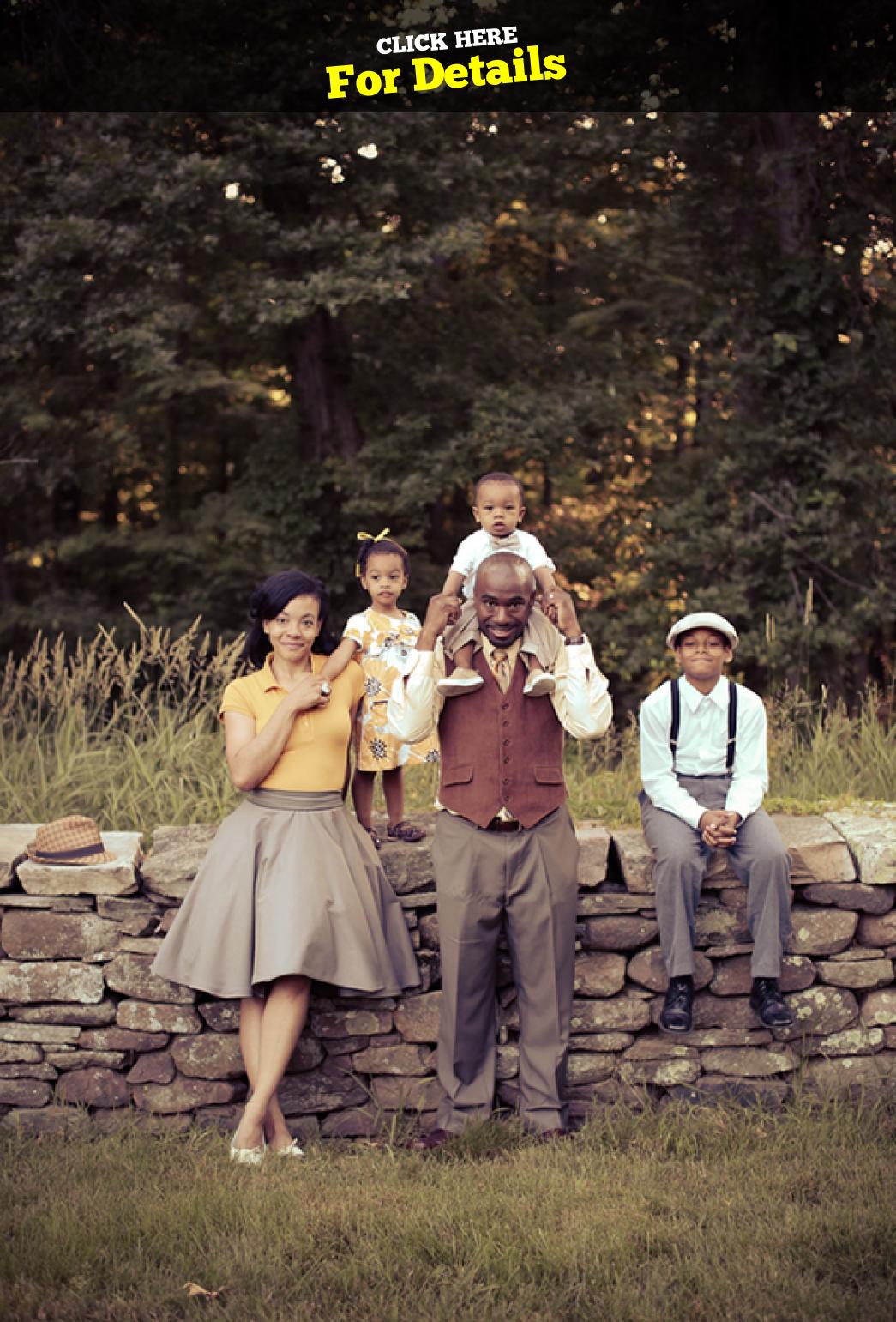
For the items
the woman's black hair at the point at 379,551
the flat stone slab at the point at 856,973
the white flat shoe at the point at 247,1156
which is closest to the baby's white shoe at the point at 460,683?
the woman's black hair at the point at 379,551

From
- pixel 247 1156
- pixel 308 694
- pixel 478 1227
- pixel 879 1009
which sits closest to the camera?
pixel 478 1227

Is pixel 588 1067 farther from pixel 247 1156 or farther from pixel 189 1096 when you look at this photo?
pixel 189 1096

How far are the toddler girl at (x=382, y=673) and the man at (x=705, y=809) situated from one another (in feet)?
3.00

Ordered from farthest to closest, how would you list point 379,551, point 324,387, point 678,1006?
1. point 324,387
2. point 379,551
3. point 678,1006

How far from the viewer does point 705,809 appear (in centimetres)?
439

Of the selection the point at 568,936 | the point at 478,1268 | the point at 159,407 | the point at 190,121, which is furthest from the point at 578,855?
the point at 159,407

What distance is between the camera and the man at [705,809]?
4297 mm

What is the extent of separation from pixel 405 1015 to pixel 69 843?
4.29ft

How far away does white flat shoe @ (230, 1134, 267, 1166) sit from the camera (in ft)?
13.0

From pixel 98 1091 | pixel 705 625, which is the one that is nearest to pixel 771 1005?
pixel 705 625

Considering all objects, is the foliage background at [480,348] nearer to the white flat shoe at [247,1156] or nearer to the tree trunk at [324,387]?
the tree trunk at [324,387]

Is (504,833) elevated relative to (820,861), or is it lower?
elevated

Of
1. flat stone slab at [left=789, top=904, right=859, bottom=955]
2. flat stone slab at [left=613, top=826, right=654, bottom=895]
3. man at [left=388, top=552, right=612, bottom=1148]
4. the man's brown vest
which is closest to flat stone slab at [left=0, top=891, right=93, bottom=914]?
man at [left=388, top=552, right=612, bottom=1148]

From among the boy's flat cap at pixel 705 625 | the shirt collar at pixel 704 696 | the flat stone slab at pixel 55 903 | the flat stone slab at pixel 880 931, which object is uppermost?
the boy's flat cap at pixel 705 625
